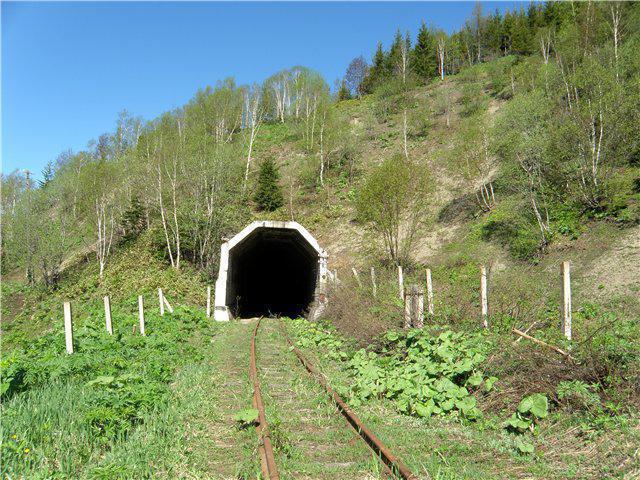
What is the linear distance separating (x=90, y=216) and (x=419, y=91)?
159 ft

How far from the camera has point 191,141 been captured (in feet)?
114

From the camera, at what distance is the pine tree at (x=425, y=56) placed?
2904 inches

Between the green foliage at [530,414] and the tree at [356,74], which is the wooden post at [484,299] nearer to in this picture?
the green foliage at [530,414]

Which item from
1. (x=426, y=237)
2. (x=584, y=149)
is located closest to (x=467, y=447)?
(x=584, y=149)

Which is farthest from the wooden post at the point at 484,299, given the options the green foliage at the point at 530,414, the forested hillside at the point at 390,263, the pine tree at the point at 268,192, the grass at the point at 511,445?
the pine tree at the point at 268,192

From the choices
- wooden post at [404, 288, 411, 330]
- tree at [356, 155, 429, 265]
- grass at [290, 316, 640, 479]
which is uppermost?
tree at [356, 155, 429, 265]

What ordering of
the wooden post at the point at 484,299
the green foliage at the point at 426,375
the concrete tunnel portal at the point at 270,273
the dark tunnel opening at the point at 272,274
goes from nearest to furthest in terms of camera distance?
the green foliage at the point at 426,375 < the wooden post at the point at 484,299 < the concrete tunnel portal at the point at 270,273 < the dark tunnel opening at the point at 272,274

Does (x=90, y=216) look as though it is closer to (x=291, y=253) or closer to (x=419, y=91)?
(x=291, y=253)

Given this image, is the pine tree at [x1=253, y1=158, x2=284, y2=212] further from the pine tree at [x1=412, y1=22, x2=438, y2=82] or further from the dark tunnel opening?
the pine tree at [x1=412, y1=22, x2=438, y2=82]

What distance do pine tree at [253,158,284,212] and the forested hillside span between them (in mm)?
212

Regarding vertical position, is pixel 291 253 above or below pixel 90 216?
below

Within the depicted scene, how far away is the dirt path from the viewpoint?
4.75m

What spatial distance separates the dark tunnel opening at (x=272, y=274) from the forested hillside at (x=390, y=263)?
258 centimetres

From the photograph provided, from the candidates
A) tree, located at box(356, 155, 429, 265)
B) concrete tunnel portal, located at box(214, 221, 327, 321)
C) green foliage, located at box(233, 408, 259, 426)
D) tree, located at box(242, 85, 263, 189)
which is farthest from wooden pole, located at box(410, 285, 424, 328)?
tree, located at box(242, 85, 263, 189)
